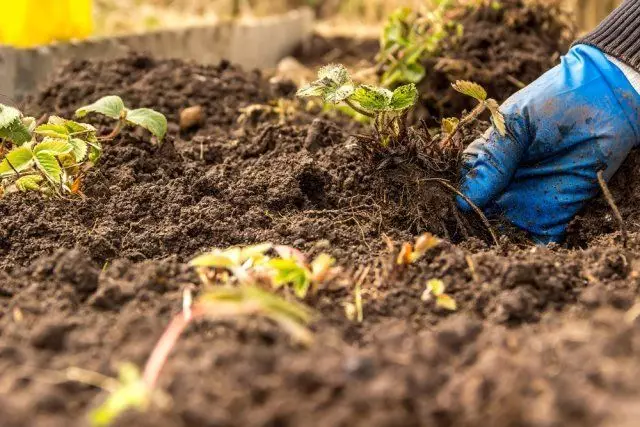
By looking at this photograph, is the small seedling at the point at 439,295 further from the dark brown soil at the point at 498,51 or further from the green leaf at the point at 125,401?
the dark brown soil at the point at 498,51

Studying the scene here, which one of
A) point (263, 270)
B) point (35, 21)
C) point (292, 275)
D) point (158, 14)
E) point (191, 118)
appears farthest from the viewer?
point (158, 14)

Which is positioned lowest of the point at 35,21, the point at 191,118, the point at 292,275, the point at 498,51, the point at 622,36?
the point at 191,118

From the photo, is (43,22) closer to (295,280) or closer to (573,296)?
(295,280)

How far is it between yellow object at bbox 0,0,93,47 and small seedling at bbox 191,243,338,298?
258cm

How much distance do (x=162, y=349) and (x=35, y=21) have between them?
3071 millimetres

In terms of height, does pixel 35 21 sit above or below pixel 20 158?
below

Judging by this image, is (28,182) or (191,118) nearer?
A: (28,182)

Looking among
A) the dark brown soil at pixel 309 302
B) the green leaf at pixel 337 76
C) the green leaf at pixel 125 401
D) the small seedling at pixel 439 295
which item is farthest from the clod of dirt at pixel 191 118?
the green leaf at pixel 125 401

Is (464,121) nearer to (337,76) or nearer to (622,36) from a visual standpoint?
(337,76)

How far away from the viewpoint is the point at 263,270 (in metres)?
1.61

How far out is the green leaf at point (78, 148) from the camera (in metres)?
2.13

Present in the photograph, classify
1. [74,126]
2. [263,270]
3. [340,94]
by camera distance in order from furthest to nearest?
[74,126]
[340,94]
[263,270]

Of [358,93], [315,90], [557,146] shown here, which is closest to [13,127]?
[315,90]

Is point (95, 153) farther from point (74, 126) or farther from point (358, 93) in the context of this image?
point (358, 93)
